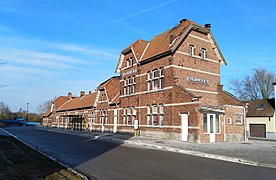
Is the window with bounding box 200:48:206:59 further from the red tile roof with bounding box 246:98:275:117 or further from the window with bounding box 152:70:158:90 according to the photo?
the red tile roof with bounding box 246:98:275:117

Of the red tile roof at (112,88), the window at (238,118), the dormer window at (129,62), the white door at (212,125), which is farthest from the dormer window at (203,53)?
the red tile roof at (112,88)

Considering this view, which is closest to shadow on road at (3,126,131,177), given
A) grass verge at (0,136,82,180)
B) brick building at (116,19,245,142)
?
grass verge at (0,136,82,180)

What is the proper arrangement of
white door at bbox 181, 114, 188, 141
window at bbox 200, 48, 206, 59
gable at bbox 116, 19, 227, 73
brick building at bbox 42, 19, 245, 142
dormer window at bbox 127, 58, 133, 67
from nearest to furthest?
white door at bbox 181, 114, 188, 141, brick building at bbox 42, 19, 245, 142, gable at bbox 116, 19, 227, 73, window at bbox 200, 48, 206, 59, dormer window at bbox 127, 58, 133, 67

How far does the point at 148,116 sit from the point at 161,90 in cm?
350

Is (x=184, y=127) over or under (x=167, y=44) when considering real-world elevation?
under

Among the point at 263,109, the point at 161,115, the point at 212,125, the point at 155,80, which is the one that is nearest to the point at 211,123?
the point at 212,125

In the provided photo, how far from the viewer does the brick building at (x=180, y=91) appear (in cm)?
2242

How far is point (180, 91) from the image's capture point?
23.0 m

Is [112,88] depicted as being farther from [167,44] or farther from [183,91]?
[183,91]

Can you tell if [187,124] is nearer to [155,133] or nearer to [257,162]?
[155,133]

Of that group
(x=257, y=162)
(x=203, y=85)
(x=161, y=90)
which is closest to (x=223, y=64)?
(x=203, y=85)

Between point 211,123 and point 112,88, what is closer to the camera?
point 211,123

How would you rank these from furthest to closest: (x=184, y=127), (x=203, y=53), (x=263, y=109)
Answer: (x=263, y=109) < (x=203, y=53) < (x=184, y=127)

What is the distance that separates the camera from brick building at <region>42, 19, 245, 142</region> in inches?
883
